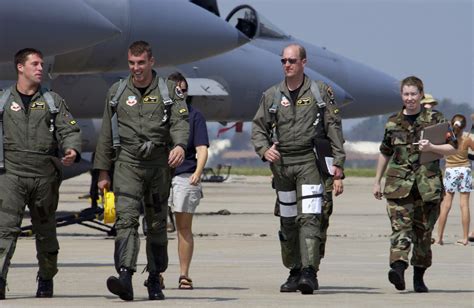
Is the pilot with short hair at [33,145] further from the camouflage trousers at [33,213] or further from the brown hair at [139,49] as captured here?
the brown hair at [139,49]

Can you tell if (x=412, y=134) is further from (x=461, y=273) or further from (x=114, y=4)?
(x=114, y=4)

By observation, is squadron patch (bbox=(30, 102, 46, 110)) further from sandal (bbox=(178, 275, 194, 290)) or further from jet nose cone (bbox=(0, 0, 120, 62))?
jet nose cone (bbox=(0, 0, 120, 62))

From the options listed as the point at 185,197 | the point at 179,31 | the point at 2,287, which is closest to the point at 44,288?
the point at 2,287

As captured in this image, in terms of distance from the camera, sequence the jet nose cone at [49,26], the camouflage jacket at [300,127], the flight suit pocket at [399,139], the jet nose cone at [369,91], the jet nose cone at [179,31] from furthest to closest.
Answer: the jet nose cone at [369,91] → the jet nose cone at [179,31] → the jet nose cone at [49,26] → the flight suit pocket at [399,139] → the camouflage jacket at [300,127]

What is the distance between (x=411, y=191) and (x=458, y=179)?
678 cm

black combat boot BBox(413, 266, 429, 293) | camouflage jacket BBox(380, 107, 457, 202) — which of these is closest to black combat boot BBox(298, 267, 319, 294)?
black combat boot BBox(413, 266, 429, 293)

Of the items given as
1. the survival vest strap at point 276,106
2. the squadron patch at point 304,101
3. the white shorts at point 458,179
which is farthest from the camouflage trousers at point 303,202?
the white shorts at point 458,179

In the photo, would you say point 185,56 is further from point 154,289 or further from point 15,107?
point 154,289

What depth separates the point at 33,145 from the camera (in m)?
10.2

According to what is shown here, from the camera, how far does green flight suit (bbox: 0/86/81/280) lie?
33.4 ft

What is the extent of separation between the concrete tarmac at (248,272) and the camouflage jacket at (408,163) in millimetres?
794

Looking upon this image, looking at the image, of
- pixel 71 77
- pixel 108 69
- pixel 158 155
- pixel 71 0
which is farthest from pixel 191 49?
pixel 158 155

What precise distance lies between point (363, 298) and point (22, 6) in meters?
8.41

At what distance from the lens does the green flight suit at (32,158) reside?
33.4 feet
